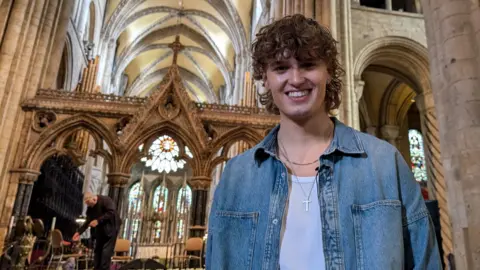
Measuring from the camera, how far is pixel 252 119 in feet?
30.0

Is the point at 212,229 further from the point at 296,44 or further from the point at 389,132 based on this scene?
the point at 389,132

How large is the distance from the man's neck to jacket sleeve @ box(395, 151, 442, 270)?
0.23 meters

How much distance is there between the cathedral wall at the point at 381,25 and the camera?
35.9 feet

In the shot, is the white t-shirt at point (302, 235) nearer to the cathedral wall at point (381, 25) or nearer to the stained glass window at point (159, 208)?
the cathedral wall at point (381, 25)

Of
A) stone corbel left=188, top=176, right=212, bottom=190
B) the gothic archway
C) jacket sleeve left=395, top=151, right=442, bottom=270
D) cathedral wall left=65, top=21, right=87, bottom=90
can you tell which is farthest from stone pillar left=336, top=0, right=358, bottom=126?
cathedral wall left=65, top=21, right=87, bottom=90

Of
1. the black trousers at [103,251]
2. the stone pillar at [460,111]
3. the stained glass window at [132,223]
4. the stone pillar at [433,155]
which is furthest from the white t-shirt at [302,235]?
the stained glass window at [132,223]

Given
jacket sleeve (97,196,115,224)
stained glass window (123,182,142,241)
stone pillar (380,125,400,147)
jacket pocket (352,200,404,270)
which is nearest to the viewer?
jacket pocket (352,200,404,270)

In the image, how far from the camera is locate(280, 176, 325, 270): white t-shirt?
912mm

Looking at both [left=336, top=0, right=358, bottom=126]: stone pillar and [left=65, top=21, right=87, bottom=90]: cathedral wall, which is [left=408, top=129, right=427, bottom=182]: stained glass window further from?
[left=65, top=21, right=87, bottom=90]: cathedral wall

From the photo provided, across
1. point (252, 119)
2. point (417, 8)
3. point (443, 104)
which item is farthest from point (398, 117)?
point (443, 104)

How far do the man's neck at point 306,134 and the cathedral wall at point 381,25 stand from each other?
10451 mm

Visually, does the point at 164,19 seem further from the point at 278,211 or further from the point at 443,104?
the point at 278,211

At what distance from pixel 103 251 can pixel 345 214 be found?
5.29 meters

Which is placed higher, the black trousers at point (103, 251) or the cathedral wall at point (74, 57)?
the cathedral wall at point (74, 57)
